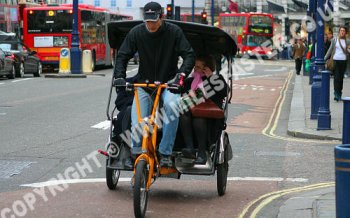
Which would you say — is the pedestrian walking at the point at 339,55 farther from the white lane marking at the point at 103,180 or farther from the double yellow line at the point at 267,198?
the double yellow line at the point at 267,198

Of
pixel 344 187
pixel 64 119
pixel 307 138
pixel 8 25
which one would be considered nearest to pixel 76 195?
pixel 344 187

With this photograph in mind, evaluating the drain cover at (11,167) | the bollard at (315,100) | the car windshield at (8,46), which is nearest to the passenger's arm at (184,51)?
the drain cover at (11,167)

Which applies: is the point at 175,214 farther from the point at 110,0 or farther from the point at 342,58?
the point at 110,0

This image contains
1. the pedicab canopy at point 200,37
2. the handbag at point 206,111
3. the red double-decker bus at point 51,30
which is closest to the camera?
the handbag at point 206,111

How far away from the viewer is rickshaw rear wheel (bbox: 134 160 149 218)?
268 inches

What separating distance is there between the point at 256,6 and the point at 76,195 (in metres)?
87.2

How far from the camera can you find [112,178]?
8445 mm

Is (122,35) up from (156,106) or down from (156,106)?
up

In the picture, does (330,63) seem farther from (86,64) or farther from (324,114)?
(86,64)

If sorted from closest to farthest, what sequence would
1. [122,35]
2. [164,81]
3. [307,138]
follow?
[164,81] < [122,35] < [307,138]

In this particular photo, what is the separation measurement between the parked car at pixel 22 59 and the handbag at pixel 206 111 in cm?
2472

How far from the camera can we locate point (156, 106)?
7.60 m

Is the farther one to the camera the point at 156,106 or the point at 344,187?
the point at 156,106

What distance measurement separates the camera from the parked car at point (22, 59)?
106ft
